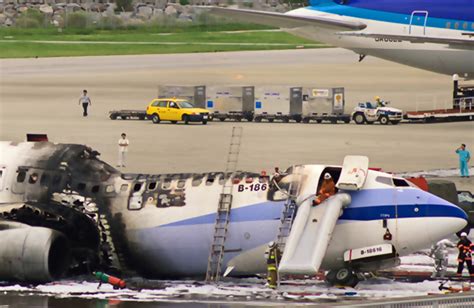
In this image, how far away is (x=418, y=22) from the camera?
8431 centimetres

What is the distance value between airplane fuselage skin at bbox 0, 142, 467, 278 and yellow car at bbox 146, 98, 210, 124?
40.1 m

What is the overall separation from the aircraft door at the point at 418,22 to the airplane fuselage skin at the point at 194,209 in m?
47.5

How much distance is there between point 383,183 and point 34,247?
9533 millimetres

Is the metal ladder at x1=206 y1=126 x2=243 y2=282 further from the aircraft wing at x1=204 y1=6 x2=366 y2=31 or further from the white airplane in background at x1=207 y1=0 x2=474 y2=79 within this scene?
the aircraft wing at x1=204 y1=6 x2=366 y2=31

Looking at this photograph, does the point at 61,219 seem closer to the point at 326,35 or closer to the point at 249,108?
the point at 249,108

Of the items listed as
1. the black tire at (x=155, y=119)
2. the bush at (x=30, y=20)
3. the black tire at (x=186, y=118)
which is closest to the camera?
the black tire at (x=186, y=118)

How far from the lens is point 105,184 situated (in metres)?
39.0

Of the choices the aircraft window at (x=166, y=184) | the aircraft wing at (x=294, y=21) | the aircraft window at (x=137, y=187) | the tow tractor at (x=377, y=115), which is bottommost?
the tow tractor at (x=377, y=115)

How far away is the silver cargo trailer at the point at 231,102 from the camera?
3219 inches

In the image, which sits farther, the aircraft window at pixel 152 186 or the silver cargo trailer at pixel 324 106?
the silver cargo trailer at pixel 324 106

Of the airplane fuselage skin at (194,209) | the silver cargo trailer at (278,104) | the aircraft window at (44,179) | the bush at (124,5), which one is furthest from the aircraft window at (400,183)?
the bush at (124,5)

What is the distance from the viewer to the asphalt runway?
65.1 meters

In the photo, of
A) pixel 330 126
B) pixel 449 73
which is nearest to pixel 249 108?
pixel 330 126

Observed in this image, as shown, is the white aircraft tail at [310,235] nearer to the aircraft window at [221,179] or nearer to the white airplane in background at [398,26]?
the aircraft window at [221,179]
